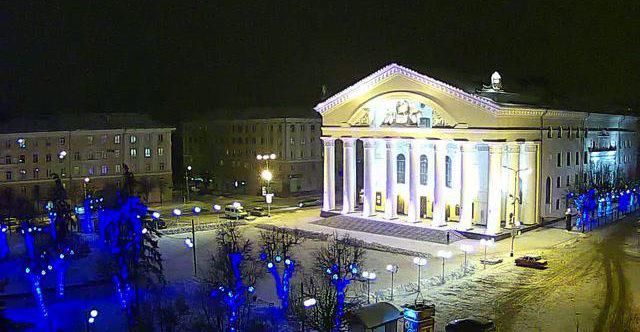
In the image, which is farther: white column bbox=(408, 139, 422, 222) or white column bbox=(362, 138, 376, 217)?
white column bbox=(362, 138, 376, 217)

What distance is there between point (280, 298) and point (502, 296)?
31.3 feet

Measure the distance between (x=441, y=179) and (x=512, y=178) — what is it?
4.74m

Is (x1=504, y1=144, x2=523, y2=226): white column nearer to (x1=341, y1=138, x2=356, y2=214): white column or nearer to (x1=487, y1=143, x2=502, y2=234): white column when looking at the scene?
(x1=487, y1=143, x2=502, y2=234): white column

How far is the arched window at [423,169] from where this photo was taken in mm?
48116

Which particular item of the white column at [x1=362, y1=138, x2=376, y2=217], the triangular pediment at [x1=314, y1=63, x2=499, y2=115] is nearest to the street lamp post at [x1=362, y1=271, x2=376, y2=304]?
the triangular pediment at [x1=314, y1=63, x2=499, y2=115]

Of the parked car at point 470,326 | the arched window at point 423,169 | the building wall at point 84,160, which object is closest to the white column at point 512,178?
the arched window at point 423,169

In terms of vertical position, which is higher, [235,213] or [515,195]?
[515,195]

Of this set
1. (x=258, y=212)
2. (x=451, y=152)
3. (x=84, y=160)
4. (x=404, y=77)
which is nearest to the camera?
(x=404, y=77)

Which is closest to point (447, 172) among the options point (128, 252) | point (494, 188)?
point (494, 188)

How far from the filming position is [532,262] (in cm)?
3378

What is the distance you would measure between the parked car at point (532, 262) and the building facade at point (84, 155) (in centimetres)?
3180

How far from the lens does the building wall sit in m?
55.2

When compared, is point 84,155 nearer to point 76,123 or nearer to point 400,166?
point 76,123

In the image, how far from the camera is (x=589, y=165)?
53.7 metres
